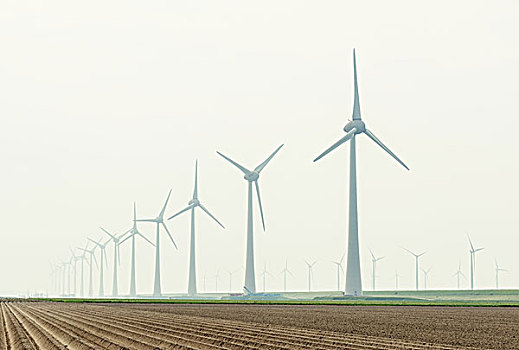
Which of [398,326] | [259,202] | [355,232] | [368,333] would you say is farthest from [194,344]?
[259,202]

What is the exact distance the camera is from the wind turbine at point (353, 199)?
372ft

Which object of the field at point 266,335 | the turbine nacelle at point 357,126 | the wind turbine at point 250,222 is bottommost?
the field at point 266,335

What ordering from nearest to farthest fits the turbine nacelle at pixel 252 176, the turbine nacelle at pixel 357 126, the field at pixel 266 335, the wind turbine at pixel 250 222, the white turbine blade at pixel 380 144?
1. the field at pixel 266 335
2. the white turbine blade at pixel 380 144
3. the turbine nacelle at pixel 357 126
4. the wind turbine at pixel 250 222
5. the turbine nacelle at pixel 252 176

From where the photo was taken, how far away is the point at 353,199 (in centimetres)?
11325

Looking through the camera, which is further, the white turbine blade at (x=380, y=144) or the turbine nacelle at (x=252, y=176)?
the turbine nacelle at (x=252, y=176)

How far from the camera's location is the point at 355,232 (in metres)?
→ 114

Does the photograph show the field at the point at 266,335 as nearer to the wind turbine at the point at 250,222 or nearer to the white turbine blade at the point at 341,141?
the white turbine blade at the point at 341,141

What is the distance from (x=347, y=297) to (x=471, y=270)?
6390cm

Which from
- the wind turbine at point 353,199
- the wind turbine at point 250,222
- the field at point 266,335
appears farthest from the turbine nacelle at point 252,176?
the field at point 266,335

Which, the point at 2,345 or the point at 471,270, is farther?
the point at 471,270

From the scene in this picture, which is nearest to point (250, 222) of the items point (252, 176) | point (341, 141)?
point (252, 176)

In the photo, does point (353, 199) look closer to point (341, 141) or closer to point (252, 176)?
point (341, 141)

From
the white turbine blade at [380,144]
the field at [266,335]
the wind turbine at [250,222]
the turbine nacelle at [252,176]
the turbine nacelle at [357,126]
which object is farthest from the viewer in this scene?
the turbine nacelle at [252,176]

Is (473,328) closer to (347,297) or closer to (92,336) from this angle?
(92,336)
